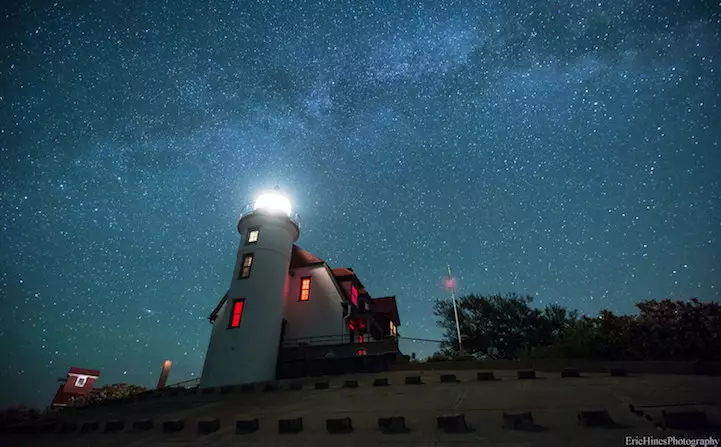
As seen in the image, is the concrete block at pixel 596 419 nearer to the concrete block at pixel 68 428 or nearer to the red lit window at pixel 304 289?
the concrete block at pixel 68 428

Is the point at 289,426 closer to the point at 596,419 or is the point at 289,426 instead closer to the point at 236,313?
the point at 596,419

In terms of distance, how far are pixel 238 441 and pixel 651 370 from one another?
12356 mm

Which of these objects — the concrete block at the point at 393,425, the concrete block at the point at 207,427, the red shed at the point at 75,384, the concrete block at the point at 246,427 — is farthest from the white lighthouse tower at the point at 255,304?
the red shed at the point at 75,384

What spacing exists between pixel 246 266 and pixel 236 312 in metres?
3.37

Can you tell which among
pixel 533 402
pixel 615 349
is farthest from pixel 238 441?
pixel 615 349

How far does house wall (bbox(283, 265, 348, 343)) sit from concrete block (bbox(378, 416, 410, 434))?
1818 centimetres

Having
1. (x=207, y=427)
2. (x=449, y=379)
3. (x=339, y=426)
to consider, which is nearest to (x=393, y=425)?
(x=339, y=426)

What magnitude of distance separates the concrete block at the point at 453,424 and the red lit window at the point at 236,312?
61.4 ft

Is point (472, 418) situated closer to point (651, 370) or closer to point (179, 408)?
point (651, 370)

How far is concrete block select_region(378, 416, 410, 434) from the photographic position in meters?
6.21

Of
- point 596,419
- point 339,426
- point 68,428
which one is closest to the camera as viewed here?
point 596,419

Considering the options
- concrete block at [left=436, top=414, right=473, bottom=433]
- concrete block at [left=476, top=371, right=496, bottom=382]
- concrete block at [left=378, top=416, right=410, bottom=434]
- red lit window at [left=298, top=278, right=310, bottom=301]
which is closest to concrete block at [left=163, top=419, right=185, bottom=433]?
concrete block at [left=378, top=416, right=410, bottom=434]

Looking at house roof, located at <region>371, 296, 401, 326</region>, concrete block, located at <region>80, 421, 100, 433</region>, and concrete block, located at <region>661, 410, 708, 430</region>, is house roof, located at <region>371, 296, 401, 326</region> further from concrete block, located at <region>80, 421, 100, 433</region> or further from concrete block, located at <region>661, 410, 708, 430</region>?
concrete block, located at <region>661, 410, 708, 430</region>

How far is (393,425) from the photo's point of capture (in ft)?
20.8
